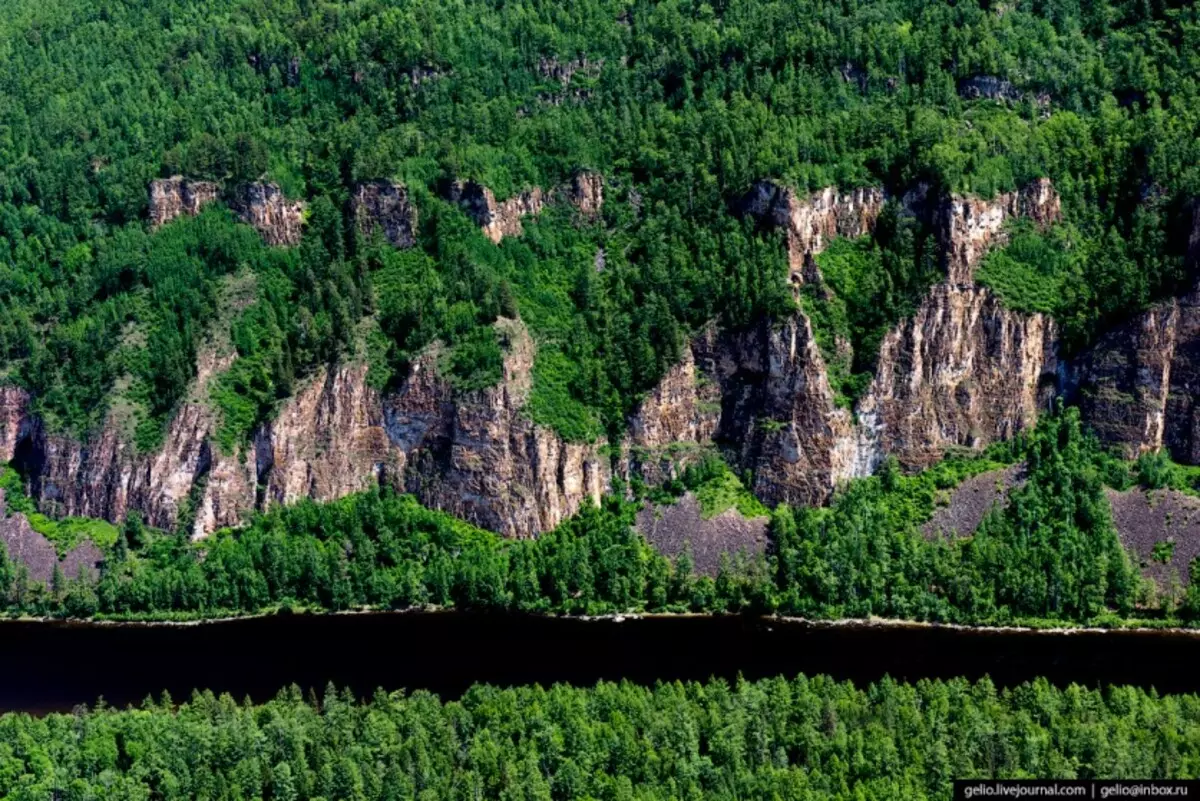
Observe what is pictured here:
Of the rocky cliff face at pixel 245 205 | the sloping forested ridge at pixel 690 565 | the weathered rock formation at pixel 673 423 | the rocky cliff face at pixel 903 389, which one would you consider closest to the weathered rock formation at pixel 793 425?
the rocky cliff face at pixel 903 389

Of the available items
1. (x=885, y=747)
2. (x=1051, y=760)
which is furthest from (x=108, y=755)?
(x=1051, y=760)

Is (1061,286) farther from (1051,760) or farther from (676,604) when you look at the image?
(1051,760)

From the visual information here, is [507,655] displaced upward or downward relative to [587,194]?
downward

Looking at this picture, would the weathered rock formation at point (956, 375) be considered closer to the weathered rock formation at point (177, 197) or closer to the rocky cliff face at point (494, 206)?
the rocky cliff face at point (494, 206)

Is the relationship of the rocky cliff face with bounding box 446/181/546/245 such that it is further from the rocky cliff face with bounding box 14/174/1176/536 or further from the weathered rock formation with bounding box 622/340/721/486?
the weathered rock formation with bounding box 622/340/721/486

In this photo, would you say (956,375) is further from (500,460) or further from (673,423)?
(500,460)

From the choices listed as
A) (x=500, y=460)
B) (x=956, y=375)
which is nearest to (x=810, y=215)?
(x=956, y=375)

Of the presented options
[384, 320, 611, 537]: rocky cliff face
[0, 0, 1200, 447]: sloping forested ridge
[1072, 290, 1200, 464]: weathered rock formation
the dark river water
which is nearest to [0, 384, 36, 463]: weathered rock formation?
[0, 0, 1200, 447]: sloping forested ridge
